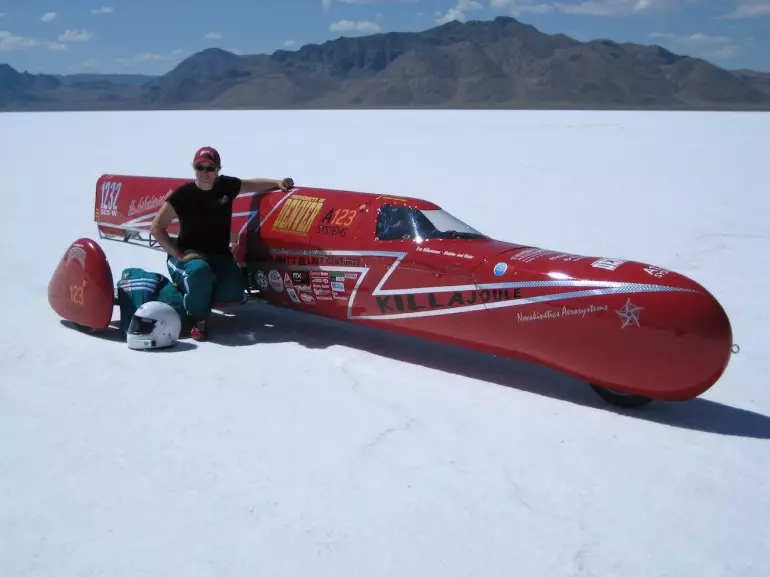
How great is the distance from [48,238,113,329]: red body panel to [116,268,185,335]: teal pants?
0.17 meters

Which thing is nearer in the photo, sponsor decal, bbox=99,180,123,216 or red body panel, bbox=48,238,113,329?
red body panel, bbox=48,238,113,329

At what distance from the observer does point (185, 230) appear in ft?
22.8

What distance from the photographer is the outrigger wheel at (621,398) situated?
17.1ft

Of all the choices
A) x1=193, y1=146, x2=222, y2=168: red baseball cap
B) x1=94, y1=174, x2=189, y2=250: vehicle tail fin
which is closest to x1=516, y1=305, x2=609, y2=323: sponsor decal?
x1=193, y1=146, x2=222, y2=168: red baseball cap

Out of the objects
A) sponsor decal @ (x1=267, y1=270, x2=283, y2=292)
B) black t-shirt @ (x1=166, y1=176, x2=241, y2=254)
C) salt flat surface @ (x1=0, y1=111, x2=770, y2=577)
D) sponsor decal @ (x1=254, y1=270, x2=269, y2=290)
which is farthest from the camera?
sponsor decal @ (x1=254, y1=270, x2=269, y2=290)

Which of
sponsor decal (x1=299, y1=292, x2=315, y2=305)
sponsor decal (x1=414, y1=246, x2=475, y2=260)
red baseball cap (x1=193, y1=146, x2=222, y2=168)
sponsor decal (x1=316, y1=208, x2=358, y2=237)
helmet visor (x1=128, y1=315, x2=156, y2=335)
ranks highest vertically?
red baseball cap (x1=193, y1=146, x2=222, y2=168)

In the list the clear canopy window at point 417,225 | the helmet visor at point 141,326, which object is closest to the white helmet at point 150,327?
the helmet visor at point 141,326

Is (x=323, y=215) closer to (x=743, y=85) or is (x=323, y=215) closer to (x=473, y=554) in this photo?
(x=473, y=554)

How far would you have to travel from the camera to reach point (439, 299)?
5879mm

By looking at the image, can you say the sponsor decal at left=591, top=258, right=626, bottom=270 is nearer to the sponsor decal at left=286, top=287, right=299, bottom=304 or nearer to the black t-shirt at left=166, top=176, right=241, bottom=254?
the sponsor decal at left=286, top=287, right=299, bottom=304

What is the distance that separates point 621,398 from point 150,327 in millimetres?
3663

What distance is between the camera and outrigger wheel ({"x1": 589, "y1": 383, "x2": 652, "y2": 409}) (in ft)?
17.1

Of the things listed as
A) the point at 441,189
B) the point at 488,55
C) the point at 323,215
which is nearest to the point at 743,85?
the point at 488,55

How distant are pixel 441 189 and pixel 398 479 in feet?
42.1
